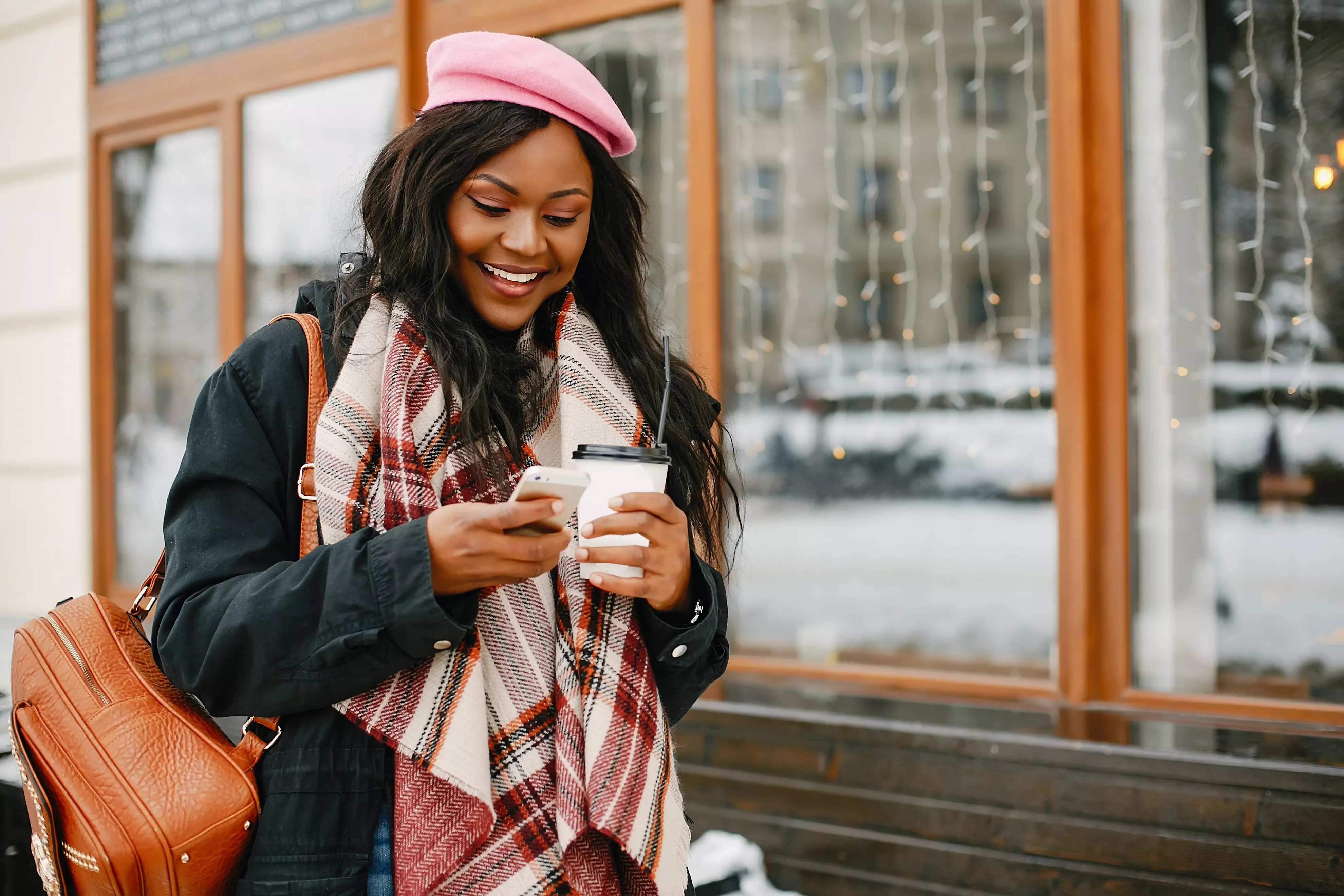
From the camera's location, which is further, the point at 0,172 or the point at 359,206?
the point at 0,172

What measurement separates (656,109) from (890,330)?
1557 millimetres

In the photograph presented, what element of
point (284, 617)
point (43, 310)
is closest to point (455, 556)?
point (284, 617)

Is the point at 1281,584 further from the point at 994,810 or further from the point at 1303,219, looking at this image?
the point at 994,810

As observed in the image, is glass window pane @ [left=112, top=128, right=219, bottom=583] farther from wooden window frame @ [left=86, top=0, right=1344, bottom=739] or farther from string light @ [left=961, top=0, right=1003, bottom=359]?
string light @ [left=961, top=0, right=1003, bottom=359]

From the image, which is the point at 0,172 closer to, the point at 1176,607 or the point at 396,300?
the point at 396,300

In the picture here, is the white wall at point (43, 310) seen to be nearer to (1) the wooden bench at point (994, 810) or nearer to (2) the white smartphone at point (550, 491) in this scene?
(1) the wooden bench at point (994, 810)

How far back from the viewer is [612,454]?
1.16 m

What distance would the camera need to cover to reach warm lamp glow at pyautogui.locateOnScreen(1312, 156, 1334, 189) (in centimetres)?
352

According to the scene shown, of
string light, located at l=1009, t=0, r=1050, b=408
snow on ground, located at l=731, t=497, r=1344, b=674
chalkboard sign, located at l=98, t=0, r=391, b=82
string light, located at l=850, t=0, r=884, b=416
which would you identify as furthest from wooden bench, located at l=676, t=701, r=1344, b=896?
chalkboard sign, located at l=98, t=0, r=391, b=82

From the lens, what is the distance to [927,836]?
2.75 m

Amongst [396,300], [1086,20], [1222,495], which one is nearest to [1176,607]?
[1222,495]

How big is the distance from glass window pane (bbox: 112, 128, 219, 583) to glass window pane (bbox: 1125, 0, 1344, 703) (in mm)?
4229

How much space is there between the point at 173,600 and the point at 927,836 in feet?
7.18

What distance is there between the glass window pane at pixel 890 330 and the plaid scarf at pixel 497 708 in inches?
111
